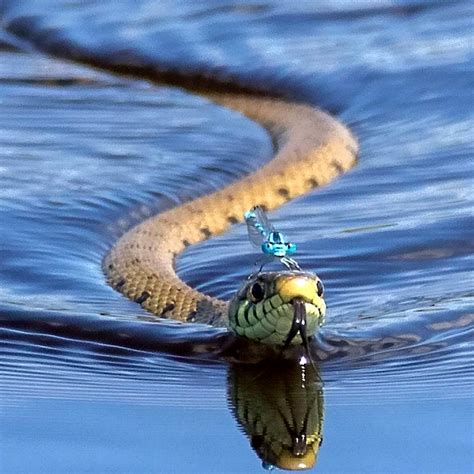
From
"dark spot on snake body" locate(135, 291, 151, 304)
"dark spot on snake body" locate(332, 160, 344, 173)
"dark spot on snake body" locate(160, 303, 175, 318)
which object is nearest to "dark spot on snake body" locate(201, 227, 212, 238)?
"dark spot on snake body" locate(332, 160, 344, 173)

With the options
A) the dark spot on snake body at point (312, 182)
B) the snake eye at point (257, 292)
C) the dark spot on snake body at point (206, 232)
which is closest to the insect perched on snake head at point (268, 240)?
the snake eye at point (257, 292)

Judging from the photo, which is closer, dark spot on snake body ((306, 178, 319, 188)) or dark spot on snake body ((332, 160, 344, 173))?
dark spot on snake body ((306, 178, 319, 188))

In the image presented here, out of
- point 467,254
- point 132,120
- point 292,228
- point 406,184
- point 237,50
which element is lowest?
point 467,254

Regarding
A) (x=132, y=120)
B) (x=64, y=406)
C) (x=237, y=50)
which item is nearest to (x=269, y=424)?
(x=64, y=406)

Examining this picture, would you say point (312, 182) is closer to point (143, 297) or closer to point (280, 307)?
point (143, 297)

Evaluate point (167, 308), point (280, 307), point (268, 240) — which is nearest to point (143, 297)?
point (167, 308)

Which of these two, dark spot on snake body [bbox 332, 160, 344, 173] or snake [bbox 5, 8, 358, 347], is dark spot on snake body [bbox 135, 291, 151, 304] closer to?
snake [bbox 5, 8, 358, 347]

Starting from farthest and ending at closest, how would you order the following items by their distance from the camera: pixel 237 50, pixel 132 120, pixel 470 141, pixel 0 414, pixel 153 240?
pixel 237 50, pixel 132 120, pixel 470 141, pixel 153 240, pixel 0 414

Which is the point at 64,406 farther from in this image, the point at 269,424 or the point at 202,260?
the point at 202,260
